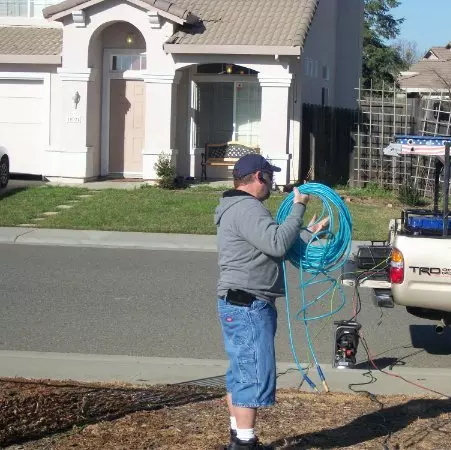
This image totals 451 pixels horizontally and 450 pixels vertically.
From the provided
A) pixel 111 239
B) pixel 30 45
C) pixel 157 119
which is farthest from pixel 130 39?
pixel 111 239

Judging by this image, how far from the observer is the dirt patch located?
5.73 metres

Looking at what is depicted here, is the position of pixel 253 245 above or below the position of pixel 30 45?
below

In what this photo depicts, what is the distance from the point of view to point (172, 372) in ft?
25.2

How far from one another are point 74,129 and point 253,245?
57.3ft

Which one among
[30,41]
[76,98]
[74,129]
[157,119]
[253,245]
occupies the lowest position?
[253,245]

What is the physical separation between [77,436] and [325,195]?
2142 millimetres

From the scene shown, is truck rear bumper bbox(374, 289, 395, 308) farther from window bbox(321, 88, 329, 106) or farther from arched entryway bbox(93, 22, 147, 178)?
window bbox(321, 88, 329, 106)

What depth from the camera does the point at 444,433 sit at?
601 cm

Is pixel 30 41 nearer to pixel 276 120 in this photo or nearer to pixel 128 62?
pixel 128 62

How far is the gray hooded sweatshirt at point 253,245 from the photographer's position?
514cm

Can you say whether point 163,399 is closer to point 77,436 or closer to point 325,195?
point 77,436

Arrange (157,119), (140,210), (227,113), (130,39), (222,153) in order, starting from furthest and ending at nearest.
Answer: (227,113), (222,153), (130,39), (157,119), (140,210)

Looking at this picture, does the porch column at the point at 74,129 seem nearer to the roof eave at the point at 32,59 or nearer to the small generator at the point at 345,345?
the roof eave at the point at 32,59

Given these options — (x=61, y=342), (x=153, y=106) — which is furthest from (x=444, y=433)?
A: (x=153, y=106)
